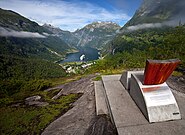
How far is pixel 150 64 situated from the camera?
27.9 ft

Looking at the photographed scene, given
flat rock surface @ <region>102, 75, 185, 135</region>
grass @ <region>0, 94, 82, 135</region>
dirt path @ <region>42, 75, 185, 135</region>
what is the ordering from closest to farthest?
flat rock surface @ <region>102, 75, 185, 135</region>, dirt path @ <region>42, 75, 185, 135</region>, grass @ <region>0, 94, 82, 135</region>

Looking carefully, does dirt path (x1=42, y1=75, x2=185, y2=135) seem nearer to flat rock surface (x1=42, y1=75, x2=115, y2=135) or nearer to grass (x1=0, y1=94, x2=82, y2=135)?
flat rock surface (x1=42, y1=75, x2=115, y2=135)

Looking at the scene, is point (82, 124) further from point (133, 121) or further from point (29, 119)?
point (29, 119)

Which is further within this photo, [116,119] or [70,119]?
[70,119]

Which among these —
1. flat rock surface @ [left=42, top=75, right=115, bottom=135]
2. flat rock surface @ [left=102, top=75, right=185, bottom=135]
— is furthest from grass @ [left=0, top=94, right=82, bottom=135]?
flat rock surface @ [left=102, top=75, right=185, bottom=135]

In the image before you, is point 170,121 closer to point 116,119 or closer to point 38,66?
point 116,119

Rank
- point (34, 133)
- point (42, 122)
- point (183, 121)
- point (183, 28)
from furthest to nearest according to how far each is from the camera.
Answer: point (183, 28)
point (42, 122)
point (34, 133)
point (183, 121)

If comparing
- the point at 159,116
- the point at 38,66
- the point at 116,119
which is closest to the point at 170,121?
the point at 159,116

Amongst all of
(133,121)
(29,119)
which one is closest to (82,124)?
(133,121)

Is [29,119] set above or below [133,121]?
below

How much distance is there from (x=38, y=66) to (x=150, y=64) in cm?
11956

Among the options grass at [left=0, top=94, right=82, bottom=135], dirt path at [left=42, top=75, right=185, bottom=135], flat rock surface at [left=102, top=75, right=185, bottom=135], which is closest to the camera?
flat rock surface at [left=102, top=75, right=185, bottom=135]

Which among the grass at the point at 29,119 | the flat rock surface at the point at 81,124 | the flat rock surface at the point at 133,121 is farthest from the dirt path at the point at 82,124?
the grass at the point at 29,119

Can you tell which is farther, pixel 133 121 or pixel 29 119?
pixel 29 119
